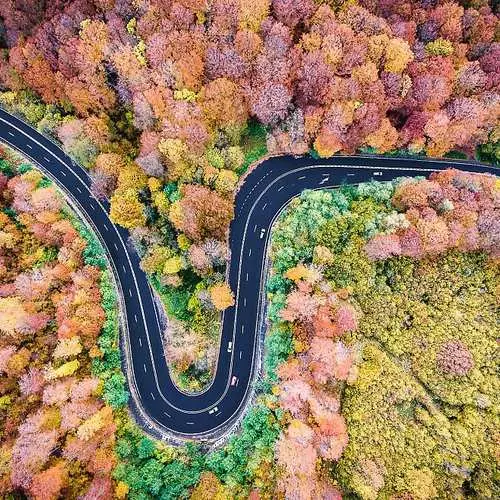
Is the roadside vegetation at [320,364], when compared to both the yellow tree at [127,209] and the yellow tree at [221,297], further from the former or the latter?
the yellow tree at [127,209]

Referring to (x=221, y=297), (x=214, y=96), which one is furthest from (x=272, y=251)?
(x=214, y=96)

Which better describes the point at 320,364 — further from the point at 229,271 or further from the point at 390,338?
the point at 229,271

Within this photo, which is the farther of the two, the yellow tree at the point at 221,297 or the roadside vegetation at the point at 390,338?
the yellow tree at the point at 221,297

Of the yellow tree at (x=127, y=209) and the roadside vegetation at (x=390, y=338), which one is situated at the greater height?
the yellow tree at (x=127, y=209)

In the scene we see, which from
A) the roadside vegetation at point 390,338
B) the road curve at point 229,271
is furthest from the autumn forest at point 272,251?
the road curve at point 229,271

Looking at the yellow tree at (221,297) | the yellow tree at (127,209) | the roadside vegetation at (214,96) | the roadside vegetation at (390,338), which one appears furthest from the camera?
the yellow tree at (127,209)

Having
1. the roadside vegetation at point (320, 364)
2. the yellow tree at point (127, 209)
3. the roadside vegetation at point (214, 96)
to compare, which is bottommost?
the roadside vegetation at point (320, 364)

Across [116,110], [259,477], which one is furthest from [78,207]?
[259,477]

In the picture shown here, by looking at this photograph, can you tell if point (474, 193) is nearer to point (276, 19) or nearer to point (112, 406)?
point (276, 19)
